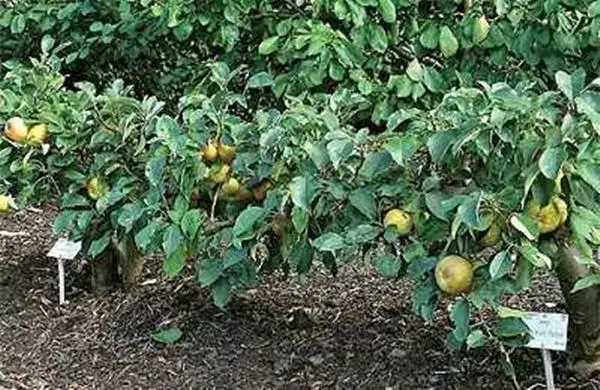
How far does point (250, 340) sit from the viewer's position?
3062mm

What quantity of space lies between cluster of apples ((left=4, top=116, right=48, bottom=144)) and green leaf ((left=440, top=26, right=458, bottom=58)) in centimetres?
122

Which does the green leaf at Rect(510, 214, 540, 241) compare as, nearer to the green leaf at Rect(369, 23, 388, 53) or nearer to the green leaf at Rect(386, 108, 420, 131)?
the green leaf at Rect(386, 108, 420, 131)

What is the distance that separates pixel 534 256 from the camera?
6.59 feet

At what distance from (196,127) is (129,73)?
184 centimetres

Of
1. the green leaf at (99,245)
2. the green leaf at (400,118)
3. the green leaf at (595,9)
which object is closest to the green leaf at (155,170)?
the green leaf at (99,245)

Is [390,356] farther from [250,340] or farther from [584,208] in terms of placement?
[584,208]

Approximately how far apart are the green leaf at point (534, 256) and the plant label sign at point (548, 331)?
35 centimetres

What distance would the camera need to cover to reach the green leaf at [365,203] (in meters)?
2.28

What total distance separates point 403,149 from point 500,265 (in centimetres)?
33

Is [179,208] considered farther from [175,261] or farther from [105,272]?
[105,272]

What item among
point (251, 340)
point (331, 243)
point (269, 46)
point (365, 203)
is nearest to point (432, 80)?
point (269, 46)

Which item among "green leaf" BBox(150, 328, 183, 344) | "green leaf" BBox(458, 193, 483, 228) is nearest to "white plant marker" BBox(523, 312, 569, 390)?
"green leaf" BBox(458, 193, 483, 228)

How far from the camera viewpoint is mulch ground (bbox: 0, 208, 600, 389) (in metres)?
2.79

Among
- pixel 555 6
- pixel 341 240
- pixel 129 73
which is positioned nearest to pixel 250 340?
pixel 341 240
